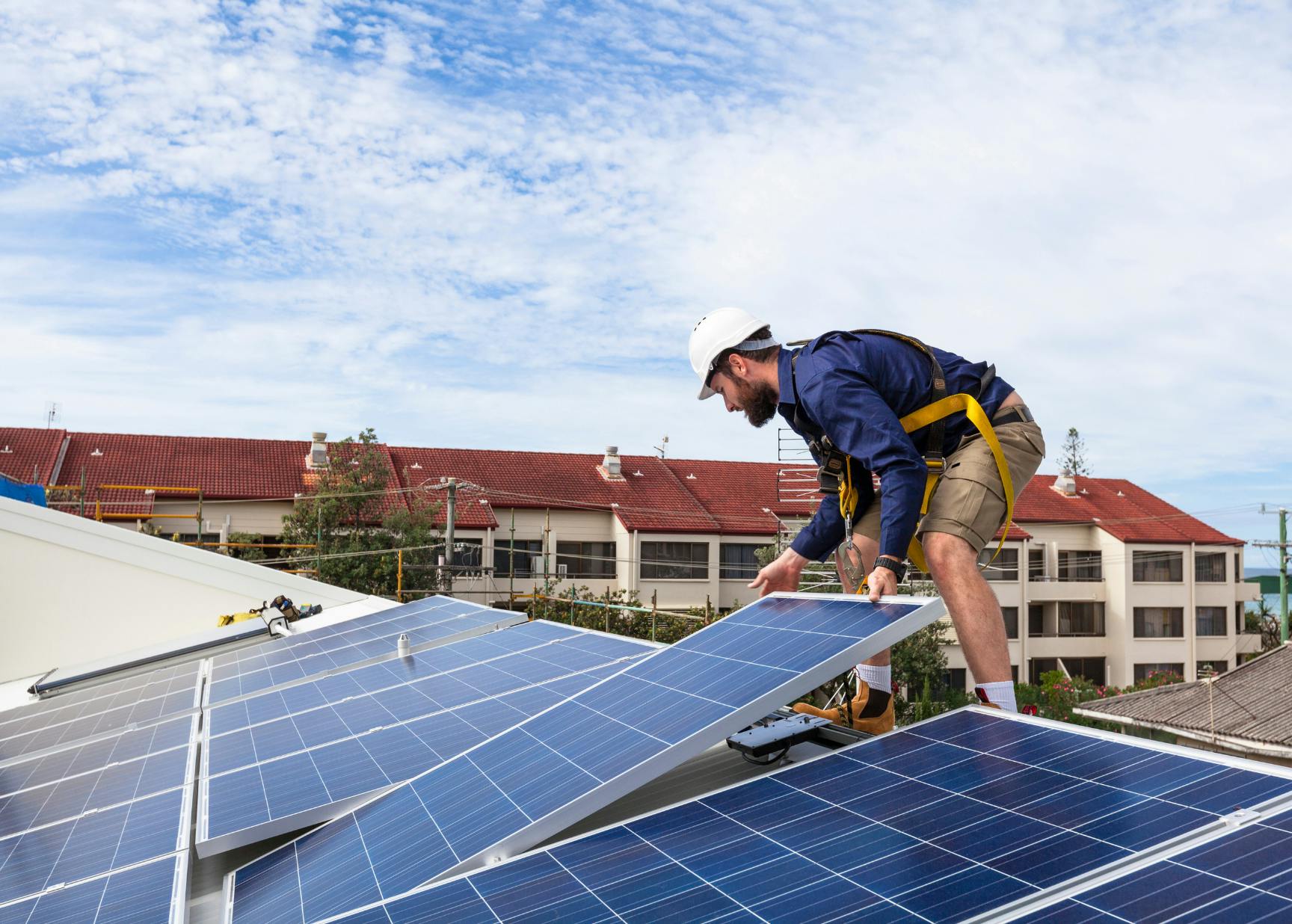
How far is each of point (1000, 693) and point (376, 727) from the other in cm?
292

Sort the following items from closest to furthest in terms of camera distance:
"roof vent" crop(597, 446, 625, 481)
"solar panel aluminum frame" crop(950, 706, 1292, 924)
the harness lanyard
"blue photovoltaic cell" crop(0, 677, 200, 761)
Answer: "solar panel aluminum frame" crop(950, 706, 1292, 924), the harness lanyard, "blue photovoltaic cell" crop(0, 677, 200, 761), "roof vent" crop(597, 446, 625, 481)

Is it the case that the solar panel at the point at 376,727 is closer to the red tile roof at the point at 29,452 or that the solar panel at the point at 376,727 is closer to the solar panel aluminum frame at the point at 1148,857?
the solar panel aluminum frame at the point at 1148,857

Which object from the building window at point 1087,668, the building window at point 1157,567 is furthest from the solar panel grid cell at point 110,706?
the building window at point 1157,567

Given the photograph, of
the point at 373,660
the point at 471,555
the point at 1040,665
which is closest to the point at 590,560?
the point at 471,555

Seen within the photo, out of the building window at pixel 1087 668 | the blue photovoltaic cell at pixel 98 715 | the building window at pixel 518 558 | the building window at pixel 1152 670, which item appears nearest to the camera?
the blue photovoltaic cell at pixel 98 715

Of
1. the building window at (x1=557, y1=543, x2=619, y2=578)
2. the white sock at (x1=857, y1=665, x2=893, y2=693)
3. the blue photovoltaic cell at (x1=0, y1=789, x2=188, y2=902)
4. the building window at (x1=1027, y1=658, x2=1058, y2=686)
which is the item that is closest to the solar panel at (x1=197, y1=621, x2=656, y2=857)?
the blue photovoltaic cell at (x1=0, y1=789, x2=188, y2=902)

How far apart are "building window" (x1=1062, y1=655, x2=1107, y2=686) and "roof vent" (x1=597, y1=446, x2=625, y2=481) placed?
1013 inches

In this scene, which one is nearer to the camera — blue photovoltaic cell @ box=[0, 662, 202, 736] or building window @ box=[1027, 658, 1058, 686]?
blue photovoltaic cell @ box=[0, 662, 202, 736]

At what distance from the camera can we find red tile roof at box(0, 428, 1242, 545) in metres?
38.6

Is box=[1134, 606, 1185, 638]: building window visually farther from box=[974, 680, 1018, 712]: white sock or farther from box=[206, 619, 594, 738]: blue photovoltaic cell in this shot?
box=[974, 680, 1018, 712]: white sock

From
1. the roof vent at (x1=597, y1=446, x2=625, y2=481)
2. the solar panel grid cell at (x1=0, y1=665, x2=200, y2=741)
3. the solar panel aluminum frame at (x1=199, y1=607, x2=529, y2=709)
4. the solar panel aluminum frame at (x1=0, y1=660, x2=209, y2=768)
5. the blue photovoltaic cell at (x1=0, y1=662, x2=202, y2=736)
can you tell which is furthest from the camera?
the roof vent at (x1=597, y1=446, x2=625, y2=481)

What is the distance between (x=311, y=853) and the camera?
332 centimetres

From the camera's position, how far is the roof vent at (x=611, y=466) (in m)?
45.7

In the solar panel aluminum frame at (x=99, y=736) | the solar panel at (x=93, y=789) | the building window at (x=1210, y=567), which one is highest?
the solar panel at (x=93, y=789)
